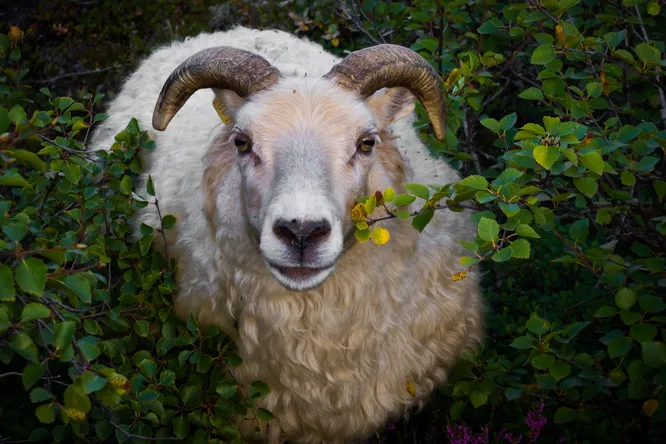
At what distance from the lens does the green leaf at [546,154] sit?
2430 mm

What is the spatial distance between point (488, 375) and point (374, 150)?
1110mm

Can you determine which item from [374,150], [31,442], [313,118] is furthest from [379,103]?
[31,442]

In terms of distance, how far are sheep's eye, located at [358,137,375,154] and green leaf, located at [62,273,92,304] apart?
1361 millimetres

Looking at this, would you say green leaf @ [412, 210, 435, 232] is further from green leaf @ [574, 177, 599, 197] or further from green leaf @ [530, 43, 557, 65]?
green leaf @ [530, 43, 557, 65]

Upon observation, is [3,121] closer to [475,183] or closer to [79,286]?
[79,286]

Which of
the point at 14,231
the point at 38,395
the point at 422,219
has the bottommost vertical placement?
the point at 38,395

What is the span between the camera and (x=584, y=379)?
3180 mm

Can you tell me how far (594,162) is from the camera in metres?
2.51

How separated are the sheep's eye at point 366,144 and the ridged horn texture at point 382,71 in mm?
198

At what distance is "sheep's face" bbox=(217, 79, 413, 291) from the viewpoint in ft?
8.80

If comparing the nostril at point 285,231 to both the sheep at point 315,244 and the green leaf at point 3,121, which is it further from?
the green leaf at point 3,121

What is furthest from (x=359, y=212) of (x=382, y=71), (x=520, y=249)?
(x=382, y=71)

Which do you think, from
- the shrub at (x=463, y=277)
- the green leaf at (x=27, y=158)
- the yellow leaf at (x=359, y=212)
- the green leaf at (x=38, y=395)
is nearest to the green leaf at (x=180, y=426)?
the shrub at (x=463, y=277)

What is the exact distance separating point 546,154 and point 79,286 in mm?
1472
